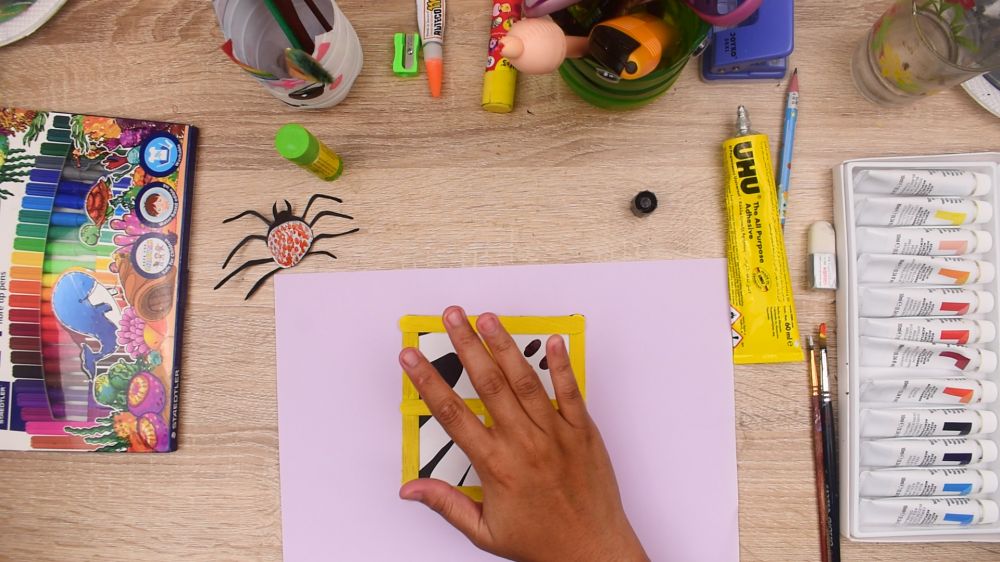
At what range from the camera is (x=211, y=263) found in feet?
1.97

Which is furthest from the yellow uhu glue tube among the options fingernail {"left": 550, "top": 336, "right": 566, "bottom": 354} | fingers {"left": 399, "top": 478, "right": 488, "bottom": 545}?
fingers {"left": 399, "top": 478, "right": 488, "bottom": 545}

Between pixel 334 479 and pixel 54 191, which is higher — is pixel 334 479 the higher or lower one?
the lower one

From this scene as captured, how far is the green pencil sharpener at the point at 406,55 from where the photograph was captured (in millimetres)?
592

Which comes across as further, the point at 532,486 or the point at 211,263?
the point at 211,263

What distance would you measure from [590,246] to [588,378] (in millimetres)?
139

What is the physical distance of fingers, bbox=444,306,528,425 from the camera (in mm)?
500

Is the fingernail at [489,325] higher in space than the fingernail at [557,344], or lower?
higher

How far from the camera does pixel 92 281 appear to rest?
591 mm

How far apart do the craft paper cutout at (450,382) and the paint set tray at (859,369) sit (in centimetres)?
26

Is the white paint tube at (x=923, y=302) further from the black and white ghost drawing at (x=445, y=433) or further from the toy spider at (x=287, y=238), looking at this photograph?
the toy spider at (x=287, y=238)

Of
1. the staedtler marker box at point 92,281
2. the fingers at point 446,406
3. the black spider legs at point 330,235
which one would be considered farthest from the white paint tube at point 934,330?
the staedtler marker box at point 92,281

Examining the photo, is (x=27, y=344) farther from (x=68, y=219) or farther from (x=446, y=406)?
(x=446, y=406)

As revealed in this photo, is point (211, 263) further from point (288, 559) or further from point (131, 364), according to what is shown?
point (288, 559)

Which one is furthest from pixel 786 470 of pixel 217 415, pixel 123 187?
pixel 123 187
